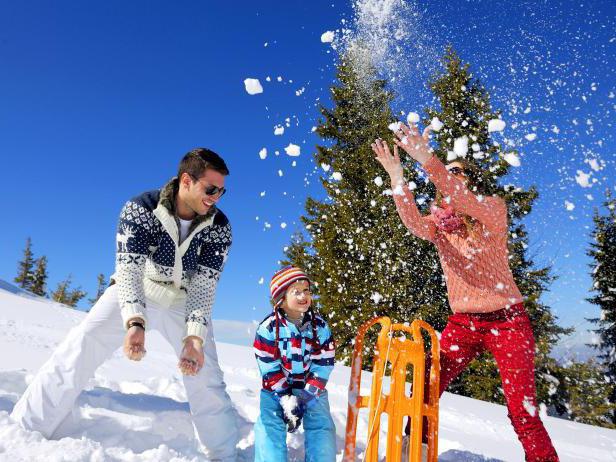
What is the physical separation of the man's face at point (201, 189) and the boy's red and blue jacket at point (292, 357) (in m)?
1.00

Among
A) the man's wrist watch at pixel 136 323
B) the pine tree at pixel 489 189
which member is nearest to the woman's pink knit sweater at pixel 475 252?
the man's wrist watch at pixel 136 323

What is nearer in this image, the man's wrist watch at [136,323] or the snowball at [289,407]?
the man's wrist watch at [136,323]

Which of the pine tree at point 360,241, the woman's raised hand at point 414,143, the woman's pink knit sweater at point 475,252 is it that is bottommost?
the woman's pink knit sweater at point 475,252

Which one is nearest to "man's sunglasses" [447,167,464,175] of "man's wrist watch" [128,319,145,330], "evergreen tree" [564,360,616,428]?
"man's wrist watch" [128,319,145,330]

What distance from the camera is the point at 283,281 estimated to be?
140 inches

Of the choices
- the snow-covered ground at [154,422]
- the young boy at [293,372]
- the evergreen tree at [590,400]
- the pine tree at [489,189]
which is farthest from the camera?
the evergreen tree at [590,400]

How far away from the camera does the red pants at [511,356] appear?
298 centimetres

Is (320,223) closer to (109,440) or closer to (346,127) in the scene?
(346,127)

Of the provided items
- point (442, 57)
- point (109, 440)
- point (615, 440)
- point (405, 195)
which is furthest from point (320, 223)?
Answer: point (109, 440)

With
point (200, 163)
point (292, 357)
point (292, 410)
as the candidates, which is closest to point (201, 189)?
point (200, 163)

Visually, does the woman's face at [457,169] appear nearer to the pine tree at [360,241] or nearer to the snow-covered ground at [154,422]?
the snow-covered ground at [154,422]

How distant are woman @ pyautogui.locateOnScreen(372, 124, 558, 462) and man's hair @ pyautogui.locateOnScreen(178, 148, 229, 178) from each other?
134cm

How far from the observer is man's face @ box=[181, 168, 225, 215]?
320cm

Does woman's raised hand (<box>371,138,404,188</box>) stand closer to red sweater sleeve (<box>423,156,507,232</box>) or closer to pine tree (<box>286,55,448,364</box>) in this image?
red sweater sleeve (<box>423,156,507,232</box>)
